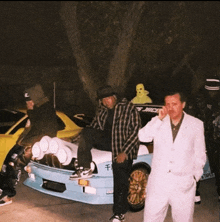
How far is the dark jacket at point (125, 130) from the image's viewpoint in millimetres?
5168

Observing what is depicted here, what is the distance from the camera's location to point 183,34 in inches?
496

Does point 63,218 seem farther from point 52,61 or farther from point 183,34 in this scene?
point 52,61

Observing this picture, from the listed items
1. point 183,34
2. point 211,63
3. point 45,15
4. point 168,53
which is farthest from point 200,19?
point 211,63

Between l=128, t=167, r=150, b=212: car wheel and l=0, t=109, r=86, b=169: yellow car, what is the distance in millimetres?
1326

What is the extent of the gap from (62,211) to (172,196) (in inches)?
104

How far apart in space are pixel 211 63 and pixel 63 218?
17.1 meters

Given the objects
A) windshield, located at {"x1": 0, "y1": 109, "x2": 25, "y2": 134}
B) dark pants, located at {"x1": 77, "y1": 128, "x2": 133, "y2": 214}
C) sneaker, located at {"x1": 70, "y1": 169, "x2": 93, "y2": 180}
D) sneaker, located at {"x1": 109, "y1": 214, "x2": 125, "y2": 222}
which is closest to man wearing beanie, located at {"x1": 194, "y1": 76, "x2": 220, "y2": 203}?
dark pants, located at {"x1": 77, "y1": 128, "x2": 133, "y2": 214}

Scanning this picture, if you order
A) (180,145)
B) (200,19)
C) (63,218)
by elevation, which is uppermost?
(200,19)

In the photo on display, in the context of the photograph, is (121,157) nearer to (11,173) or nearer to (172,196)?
(172,196)

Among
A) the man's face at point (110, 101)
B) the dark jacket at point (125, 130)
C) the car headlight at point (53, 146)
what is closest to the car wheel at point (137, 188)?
the dark jacket at point (125, 130)

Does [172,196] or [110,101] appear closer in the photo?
[172,196]

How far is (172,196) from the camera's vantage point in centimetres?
365

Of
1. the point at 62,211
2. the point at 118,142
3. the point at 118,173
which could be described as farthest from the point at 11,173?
the point at 118,142

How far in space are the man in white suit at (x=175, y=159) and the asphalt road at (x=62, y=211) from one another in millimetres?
1904
